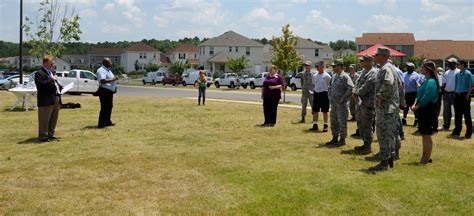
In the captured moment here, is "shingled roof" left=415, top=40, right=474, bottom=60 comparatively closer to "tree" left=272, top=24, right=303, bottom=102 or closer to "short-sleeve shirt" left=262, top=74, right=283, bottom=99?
"tree" left=272, top=24, right=303, bottom=102

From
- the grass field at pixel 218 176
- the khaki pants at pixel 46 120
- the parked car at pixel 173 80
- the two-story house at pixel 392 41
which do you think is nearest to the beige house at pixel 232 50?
the two-story house at pixel 392 41

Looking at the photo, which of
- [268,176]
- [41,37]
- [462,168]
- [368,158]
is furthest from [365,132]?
[41,37]

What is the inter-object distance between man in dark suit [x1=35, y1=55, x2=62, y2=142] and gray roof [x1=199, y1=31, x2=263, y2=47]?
69.8 m

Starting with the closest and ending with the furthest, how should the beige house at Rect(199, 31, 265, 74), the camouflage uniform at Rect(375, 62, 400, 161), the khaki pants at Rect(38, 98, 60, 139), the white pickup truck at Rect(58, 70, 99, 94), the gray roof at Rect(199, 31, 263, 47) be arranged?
the camouflage uniform at Rect(375, 62, 400, 161) < the khaki pants at Rect(38, 98, 60, 139) < the white pickup truck at Rect(58, 70, 99, 94) < the beige house at Rect(199, 31, 265, 74) < the gray roof at Rect(199, 31, 263, 47)

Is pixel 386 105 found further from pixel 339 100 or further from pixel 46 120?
pixel 46 120

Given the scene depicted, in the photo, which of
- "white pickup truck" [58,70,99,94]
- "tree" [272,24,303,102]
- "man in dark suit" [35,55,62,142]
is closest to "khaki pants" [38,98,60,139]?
"man in dark suit" [35,55,62,142]

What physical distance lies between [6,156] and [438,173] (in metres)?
7.17

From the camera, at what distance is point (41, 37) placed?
25172mm

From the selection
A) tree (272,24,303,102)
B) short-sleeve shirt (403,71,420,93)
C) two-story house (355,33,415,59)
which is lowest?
short-sleeve shirt (403,71,420,93)

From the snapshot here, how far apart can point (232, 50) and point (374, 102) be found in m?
72.4

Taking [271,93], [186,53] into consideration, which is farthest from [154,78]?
[186,53]

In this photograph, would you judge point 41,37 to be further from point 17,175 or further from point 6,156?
point 17,175

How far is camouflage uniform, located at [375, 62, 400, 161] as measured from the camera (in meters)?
7.70

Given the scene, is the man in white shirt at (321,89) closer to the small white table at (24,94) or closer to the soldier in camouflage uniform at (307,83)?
the soldier in camouflage uniform at (307,83)
